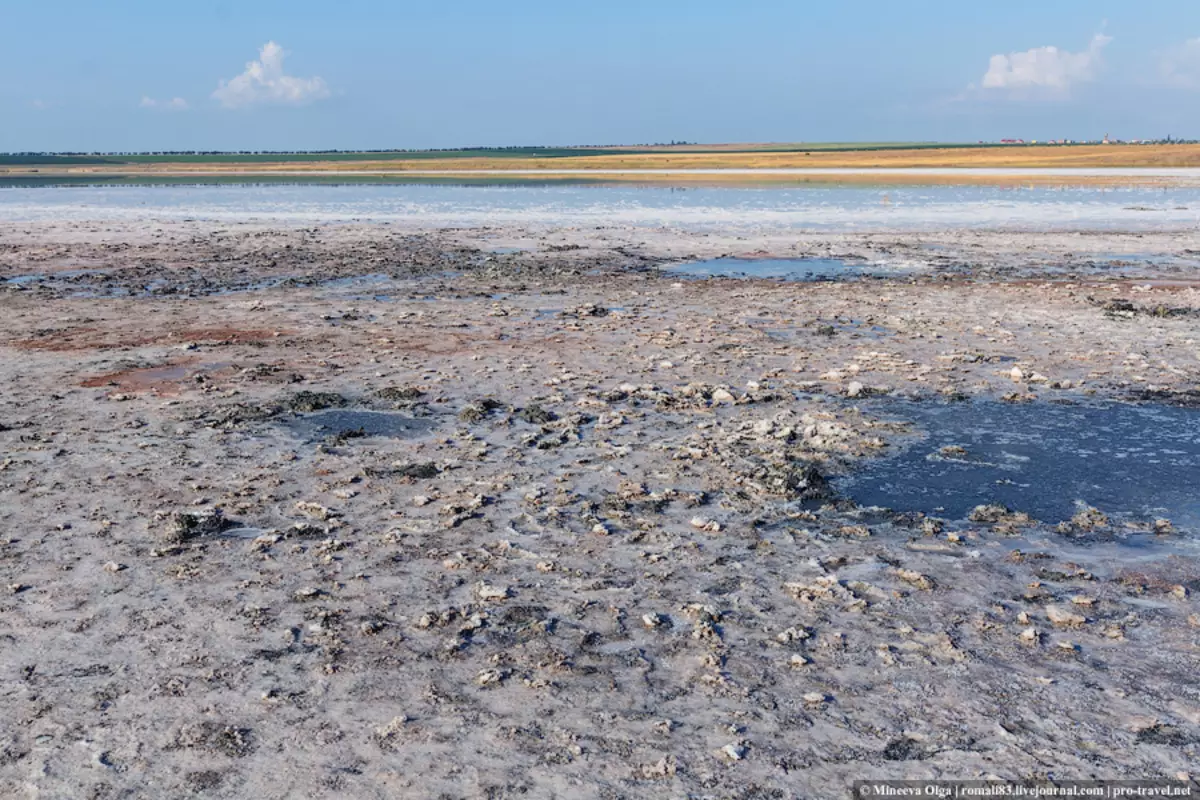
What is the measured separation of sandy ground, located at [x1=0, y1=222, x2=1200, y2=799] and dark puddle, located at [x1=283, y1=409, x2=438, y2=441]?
75mm

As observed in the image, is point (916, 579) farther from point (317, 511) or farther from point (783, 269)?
point (783, 269)

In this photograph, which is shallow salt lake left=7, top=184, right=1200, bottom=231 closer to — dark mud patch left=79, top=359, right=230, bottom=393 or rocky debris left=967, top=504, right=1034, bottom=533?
dark mud patch left=79, top=359, right=230, bottom=393

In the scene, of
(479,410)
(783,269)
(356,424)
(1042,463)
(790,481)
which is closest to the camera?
(790,481)

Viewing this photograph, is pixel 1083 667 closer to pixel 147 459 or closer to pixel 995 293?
pixel 147 459

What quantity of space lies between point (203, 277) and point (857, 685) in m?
19.6

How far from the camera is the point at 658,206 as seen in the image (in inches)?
1714

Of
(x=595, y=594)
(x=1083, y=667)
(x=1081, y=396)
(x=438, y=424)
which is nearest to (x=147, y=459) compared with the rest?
(x=438, y=424)

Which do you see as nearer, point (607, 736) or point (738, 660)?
point (607, 736)

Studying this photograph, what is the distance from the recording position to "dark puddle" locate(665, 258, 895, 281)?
2141 centimetres

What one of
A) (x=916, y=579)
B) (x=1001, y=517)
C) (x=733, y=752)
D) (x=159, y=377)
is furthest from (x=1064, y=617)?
(x=159, y=377)

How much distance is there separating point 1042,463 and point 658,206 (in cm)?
3600

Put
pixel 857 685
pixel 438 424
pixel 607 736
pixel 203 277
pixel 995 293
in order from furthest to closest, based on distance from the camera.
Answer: pixel 203 277
pixel 995 293
pixel 438 424
pixel 857 685
pixel 607 736

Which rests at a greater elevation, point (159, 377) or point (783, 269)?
point (783, 269)

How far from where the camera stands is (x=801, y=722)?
15.8 feet
